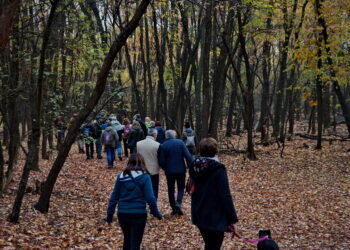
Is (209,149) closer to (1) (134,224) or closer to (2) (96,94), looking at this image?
(1) (134,224)

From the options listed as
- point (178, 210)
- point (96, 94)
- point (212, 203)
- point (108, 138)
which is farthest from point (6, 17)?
point (108, 138)

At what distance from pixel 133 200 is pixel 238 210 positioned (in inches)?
230

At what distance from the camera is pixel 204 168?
16.0 feet

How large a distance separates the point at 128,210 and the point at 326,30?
14157 millimetres

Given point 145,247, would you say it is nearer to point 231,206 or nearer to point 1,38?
point 231,206

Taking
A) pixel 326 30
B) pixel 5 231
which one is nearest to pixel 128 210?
pixel 5 231

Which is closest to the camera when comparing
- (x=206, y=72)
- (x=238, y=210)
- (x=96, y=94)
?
(x=96, y=94)

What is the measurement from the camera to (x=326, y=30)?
A: 53.5 ft

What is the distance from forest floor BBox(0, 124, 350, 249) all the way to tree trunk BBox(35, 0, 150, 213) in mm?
572

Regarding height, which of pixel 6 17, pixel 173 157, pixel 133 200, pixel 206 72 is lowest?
pixel 133 200

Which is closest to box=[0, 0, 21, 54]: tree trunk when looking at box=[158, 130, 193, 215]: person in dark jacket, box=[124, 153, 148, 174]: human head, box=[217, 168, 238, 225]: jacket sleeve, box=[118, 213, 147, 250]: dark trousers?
box=[124, 153, 148, 174]: human head

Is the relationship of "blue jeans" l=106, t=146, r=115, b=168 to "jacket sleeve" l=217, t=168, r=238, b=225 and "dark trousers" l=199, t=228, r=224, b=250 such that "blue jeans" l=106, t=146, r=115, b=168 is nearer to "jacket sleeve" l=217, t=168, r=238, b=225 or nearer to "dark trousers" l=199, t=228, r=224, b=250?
"dark trousers" l=199, t=228, r=224, b=250

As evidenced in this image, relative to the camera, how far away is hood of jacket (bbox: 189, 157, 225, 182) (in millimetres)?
4828

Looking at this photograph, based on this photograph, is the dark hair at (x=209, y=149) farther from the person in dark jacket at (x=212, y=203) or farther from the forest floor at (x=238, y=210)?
the forest floor at (x=238, y=210)
